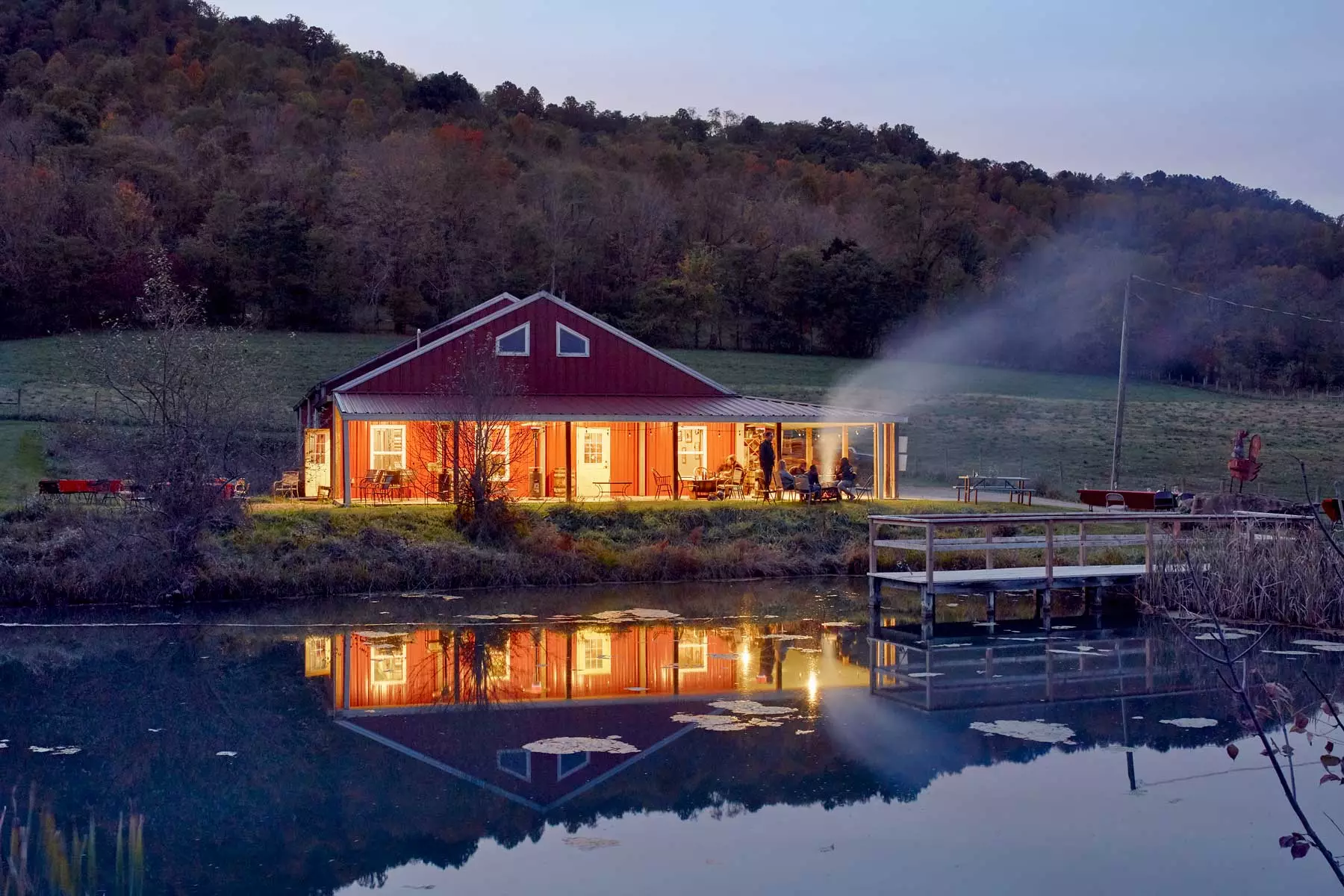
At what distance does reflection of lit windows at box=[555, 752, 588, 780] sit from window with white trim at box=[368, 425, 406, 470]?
16963 millimetres

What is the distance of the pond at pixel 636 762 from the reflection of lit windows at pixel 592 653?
0.18 feet

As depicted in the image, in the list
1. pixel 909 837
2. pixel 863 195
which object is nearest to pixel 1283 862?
A: pixel 909 837

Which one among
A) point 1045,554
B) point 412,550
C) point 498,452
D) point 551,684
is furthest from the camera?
point 498,452

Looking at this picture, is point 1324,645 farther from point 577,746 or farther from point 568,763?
point 568,763

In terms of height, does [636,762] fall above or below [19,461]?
below

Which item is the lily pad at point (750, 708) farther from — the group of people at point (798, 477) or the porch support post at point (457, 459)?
the group of people at point (798, 477)

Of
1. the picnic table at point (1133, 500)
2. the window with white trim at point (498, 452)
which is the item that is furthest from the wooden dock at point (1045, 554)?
the window with white trim at point (498, 452)

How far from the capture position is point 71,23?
87625mm

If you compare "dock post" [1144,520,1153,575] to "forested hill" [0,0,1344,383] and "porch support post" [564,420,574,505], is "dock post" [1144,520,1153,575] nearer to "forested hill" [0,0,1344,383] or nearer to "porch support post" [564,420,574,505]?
"porch support post" [564,420,574,505]

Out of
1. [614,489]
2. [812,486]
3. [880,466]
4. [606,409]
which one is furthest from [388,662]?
[880,466]

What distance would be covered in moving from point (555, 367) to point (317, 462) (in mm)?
5297

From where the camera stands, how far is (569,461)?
2748 cm

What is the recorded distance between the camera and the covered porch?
2544 centimetres

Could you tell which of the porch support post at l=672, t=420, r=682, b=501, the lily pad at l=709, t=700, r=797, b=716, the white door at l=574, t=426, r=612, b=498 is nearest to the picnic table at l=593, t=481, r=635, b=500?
the white door at l=574, t=426, r=612, b=498
